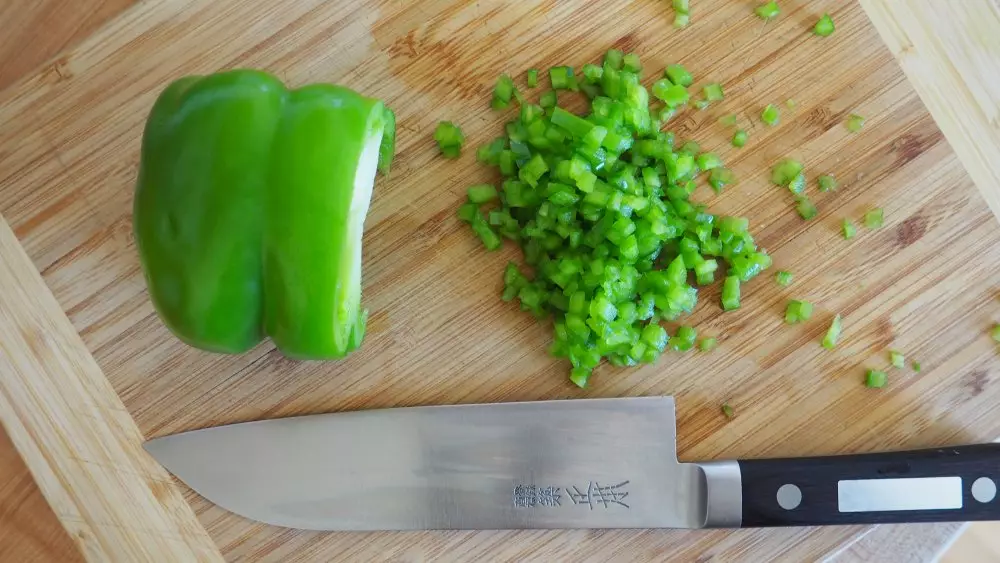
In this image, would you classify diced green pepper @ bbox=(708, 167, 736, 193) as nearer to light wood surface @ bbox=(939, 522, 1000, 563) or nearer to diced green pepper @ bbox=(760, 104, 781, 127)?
diced green pepper @ bbox=(760, 104, 781, 127)

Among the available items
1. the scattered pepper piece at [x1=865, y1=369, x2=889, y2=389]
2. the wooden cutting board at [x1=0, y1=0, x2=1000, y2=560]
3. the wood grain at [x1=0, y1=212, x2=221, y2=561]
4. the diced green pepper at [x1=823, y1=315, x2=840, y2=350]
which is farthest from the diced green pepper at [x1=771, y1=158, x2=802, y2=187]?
the wood grain at [x1=0, y1=212, x2=221, y2=561]

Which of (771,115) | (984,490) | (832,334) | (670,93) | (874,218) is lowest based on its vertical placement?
(984,490)

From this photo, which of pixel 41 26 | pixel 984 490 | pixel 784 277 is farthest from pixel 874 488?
pixel 41 26

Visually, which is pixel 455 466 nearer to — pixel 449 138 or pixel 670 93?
pixel 449 138

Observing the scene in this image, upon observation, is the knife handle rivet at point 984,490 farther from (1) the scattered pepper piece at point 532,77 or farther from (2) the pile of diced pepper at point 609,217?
(1) the scattered pepper piece at point 532,77

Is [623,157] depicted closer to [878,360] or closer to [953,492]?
[878,360]

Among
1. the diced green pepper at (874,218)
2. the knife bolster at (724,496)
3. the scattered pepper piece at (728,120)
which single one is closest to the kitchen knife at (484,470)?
the knife bolster at (724,496)
